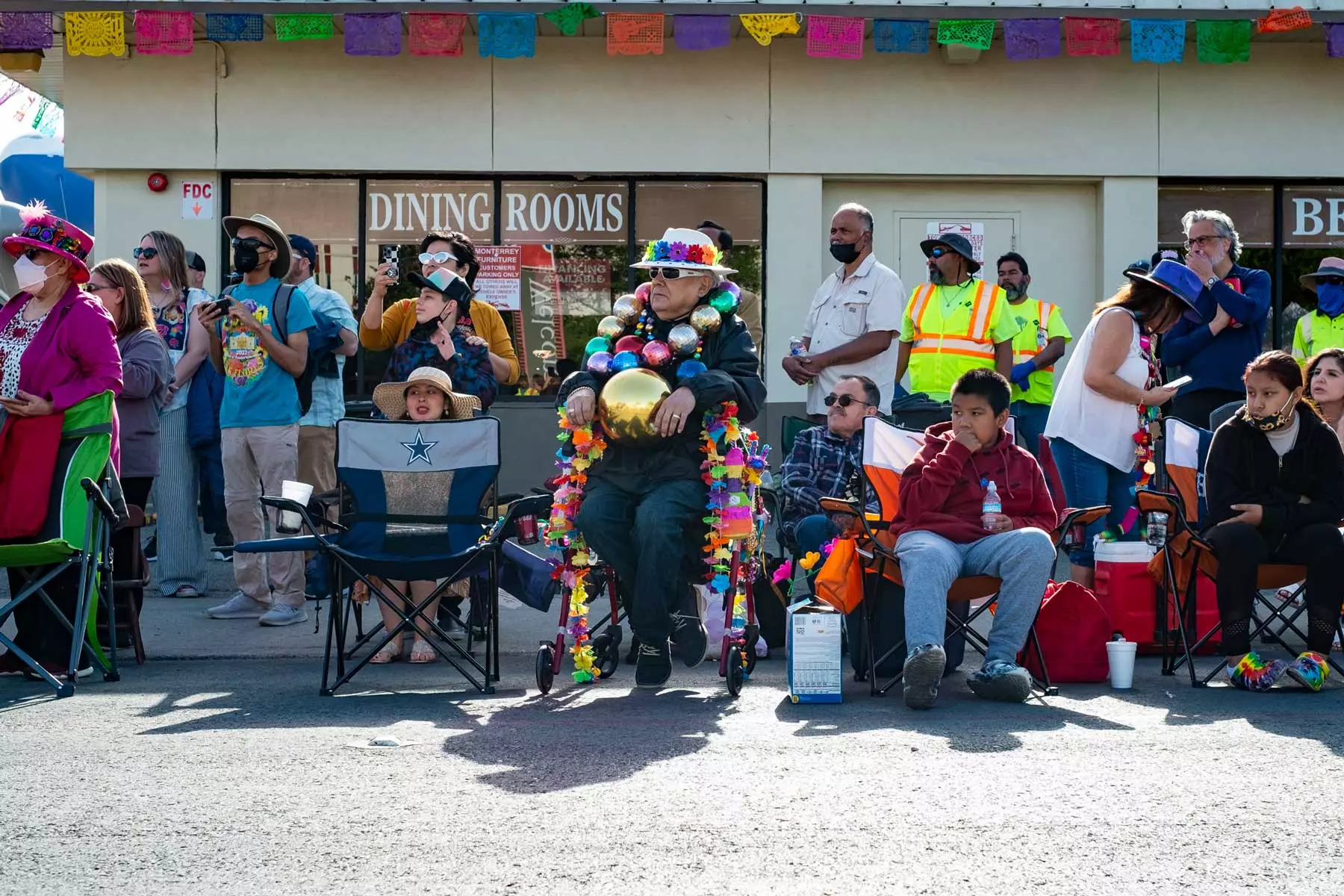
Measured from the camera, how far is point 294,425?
9195mm

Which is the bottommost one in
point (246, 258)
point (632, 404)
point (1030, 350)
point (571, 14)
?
point (632, 404)

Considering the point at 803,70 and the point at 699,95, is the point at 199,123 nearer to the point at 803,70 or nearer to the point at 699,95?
the point at 699,95

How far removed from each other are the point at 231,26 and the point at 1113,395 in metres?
7.98

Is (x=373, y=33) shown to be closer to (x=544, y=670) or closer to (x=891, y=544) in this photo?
(x=891, y=544)

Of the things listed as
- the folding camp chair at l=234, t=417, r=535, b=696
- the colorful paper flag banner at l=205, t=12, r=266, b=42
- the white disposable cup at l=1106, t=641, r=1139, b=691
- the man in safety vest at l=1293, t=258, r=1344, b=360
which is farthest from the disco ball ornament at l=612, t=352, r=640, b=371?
the colorful paper flag banner at l=205, t=12, r=266, b=42

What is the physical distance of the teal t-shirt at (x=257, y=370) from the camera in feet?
29.7

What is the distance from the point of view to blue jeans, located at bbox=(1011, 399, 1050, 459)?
1158 centimetres

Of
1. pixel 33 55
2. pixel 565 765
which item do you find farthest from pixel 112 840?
pixel 33 55

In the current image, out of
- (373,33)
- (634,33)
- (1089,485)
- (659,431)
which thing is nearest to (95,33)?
(373,33)

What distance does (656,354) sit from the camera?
23.5ft

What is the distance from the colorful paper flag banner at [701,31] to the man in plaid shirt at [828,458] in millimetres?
5170

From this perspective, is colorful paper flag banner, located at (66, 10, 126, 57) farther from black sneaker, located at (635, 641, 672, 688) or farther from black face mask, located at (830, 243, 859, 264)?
black sneaker, located at (635, 641, 672, 688)

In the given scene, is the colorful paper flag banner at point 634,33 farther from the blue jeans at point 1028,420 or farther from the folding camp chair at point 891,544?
the folding camp chair at point 891,544

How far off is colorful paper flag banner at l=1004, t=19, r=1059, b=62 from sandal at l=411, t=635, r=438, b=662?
24.7 ft
